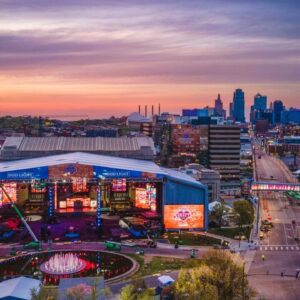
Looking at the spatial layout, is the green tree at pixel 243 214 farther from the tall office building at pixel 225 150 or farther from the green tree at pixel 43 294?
the tall office building at pixel 225 150

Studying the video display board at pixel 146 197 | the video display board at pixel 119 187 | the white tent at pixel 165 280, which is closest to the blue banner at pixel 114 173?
the video display board at pixel 146 197

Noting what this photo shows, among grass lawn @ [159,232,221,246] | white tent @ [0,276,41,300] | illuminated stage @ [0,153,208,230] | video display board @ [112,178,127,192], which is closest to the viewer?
white tent @ [0,276,41,300]

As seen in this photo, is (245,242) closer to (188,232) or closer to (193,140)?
(188,232)

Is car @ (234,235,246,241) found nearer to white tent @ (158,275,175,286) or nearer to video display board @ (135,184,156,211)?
video display board @ (135,184,156,211)

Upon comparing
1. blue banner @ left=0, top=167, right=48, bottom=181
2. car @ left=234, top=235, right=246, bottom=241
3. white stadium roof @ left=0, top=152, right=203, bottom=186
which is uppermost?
white stadium roof @ left=0, top=152, right=203, bottom=186

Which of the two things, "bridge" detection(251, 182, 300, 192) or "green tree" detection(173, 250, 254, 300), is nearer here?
"green tree" detection(173, 250, 254, 300)

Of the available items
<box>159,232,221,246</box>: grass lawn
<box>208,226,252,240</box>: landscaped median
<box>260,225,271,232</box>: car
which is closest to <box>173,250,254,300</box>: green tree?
<box>159,232,221,246</box>: grass lawn

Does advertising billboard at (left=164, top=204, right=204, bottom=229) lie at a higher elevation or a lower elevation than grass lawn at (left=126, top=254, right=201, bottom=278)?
higher

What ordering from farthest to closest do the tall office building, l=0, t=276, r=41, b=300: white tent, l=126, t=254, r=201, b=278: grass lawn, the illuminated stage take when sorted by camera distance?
the tall office building < the illuminated stage < l=126, t=254, r=201, b=278: grass lawn < l=0, t=276, r=41, b=300: white tent
